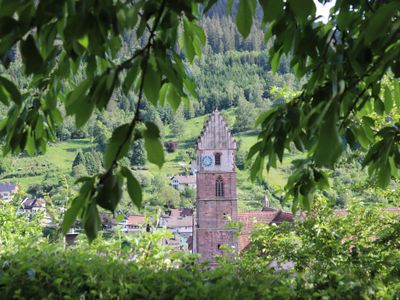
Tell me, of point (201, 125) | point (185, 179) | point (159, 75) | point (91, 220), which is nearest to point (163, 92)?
point (159, 75)

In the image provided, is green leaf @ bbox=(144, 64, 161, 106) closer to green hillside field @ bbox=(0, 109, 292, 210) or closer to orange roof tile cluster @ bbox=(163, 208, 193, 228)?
orange roof tile cluster @ bbox=(163, 208, 193, 228)

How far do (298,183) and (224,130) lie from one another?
103 feet

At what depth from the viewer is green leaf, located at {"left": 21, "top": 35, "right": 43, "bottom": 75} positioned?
3.36 ft

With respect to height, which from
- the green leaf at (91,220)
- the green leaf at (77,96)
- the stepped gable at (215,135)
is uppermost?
the stepped gable at (215,135)

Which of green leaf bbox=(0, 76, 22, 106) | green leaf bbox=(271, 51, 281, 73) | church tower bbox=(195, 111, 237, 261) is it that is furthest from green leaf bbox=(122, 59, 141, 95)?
church tower bbox=(195, 111, 237, 261)

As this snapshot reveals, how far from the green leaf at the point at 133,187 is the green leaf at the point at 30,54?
0.29 metres

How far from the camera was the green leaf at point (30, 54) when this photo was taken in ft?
3.36

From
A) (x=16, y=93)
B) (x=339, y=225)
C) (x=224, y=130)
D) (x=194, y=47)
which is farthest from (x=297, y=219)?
(x=224, y=130)

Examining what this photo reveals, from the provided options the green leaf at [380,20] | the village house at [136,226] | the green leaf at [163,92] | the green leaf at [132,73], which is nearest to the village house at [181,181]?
the village house at [136,226]

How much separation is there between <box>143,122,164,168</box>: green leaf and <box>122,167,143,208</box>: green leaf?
59 mm

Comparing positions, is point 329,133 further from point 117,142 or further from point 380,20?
point 117,142

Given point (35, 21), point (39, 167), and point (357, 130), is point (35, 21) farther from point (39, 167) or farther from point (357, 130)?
point (39, 167)

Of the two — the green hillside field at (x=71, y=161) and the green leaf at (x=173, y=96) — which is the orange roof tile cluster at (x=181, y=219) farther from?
the green leaf at (x=173, y=96)

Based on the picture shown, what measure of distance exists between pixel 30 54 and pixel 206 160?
106ft
